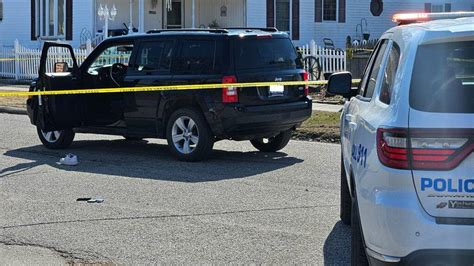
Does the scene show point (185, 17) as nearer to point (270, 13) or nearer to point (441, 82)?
point (270, 13)

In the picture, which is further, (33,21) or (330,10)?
(330,10)

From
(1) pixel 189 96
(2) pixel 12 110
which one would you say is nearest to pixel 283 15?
(2) pixel 12 110

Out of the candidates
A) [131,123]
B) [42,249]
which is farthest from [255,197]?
[131,123]

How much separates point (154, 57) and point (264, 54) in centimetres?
162

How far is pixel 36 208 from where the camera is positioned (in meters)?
7.68

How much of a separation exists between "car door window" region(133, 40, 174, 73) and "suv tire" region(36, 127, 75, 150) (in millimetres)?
1682

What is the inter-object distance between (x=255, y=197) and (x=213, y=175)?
1.44m

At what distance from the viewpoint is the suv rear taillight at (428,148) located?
3.73m

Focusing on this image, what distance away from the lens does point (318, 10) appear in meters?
30.7

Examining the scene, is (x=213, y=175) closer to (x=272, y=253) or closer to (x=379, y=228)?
(x=272, y=253)

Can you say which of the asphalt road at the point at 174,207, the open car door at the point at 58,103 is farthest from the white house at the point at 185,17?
the asphalt road at the point at 174,207

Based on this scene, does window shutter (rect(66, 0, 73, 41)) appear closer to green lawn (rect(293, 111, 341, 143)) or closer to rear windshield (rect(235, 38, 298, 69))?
green lawn (rect(293, 111, 341, 143))

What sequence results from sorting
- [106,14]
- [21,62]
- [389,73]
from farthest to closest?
[21,62]
[106,14]
[389,73]

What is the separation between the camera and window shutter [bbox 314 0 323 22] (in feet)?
100
